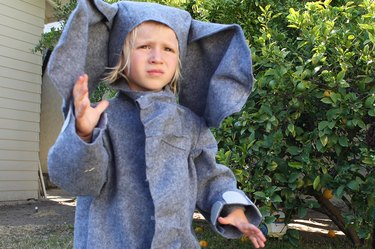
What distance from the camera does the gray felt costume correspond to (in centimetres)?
151

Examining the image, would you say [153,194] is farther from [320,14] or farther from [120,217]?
[320,14]

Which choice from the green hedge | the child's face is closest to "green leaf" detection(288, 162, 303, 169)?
the green hedge

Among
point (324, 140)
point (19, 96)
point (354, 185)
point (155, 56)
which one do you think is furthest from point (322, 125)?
point (19, 96)

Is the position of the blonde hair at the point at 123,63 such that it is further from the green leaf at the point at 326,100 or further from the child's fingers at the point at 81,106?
the green leaf at the point at 326,100

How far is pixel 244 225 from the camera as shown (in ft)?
5.48

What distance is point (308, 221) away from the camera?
593 cm

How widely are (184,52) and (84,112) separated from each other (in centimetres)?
57

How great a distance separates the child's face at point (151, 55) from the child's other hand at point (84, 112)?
11.5 inches

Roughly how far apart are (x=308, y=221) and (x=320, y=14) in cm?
325

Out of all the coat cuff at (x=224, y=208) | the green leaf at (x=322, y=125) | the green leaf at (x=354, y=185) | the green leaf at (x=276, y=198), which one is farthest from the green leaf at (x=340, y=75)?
the coat cuff at (x=224, y=208)

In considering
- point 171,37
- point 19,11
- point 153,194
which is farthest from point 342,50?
point 19,11

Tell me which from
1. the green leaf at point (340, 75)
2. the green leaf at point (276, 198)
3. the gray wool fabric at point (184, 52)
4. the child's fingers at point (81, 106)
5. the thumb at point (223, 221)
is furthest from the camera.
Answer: the green leaf at point (276, 198)

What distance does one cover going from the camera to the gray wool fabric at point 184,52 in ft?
5.07

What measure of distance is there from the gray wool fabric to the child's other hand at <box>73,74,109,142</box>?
0.08 metres
